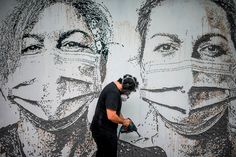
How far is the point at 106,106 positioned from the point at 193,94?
1.79 metres

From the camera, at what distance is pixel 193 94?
21.5 feet

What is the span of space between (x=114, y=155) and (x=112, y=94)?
2.85 ft

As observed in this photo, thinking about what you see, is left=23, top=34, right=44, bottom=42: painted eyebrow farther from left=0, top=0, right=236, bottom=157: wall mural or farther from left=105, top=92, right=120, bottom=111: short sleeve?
left=105, top=92, right=120, bottom=111: short sleeve

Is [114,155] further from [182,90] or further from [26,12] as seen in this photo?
[26,12]

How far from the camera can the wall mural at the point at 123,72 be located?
21.4 feet

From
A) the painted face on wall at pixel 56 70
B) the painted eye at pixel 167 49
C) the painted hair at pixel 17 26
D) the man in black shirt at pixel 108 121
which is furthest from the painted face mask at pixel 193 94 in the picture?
the painted hair at pixel 17 26

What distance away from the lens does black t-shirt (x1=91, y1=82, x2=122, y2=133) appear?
5.46m

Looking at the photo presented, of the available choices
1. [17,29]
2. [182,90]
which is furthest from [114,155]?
[17,29]

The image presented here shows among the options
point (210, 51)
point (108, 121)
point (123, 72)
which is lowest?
point (108, 121)

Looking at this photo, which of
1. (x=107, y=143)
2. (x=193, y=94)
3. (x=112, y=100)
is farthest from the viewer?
(x=193, y=94)

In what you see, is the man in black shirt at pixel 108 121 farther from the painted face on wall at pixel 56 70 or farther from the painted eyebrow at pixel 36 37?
the painted eyebrow at pixel 36 37

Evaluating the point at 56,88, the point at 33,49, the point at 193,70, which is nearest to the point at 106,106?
the point at 56,88

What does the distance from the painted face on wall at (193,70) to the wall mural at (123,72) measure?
2 cm

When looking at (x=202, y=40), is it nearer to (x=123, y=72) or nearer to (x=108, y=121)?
(x=123, y=72)
